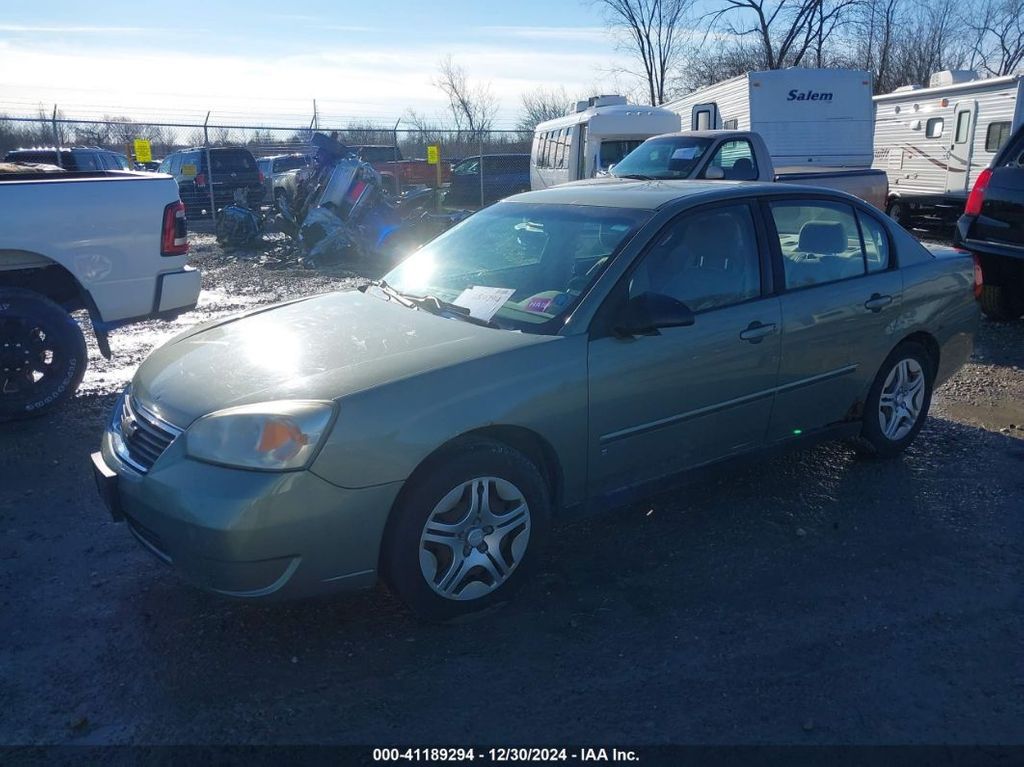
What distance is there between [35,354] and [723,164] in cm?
839

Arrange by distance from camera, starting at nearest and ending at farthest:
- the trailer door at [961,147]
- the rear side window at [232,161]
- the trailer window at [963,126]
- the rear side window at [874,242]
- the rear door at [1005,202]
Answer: the rear side window at [874,242], the rear door at [1005,202], the trailer door at [961,147], the trailer window at [963,126], the rear side window at [232,161]

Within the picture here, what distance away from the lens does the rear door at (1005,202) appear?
24.4ft

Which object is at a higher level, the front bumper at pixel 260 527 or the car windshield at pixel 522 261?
the car windshield at pixel 522 261

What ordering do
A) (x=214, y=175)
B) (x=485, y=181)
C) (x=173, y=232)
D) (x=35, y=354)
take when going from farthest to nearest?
(x=485, y=181), (x=214, y=175), (x=173, y=232), (x=35, y=354)

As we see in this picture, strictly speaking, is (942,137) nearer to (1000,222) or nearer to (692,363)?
(1000,222)

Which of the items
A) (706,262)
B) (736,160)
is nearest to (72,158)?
(736,160)

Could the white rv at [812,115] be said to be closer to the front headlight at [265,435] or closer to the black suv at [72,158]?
the black suv at [72,158]

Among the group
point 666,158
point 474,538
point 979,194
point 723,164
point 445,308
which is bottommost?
point 474,538

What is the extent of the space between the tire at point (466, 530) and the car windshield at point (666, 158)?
320 inches

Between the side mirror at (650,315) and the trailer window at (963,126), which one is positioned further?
the trailer window at (963,126)

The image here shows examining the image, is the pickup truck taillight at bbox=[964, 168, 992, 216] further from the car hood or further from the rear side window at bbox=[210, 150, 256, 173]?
the rear side window at bbox=[210, 150, 256, 173]

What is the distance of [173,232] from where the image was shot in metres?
→ 6.06

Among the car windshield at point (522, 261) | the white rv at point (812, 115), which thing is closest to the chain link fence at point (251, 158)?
the white rv at point (812, 115)

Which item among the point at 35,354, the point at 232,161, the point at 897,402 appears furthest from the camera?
the point at 232,161
